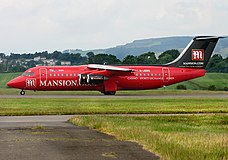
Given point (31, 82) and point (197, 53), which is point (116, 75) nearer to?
point (31, 82)

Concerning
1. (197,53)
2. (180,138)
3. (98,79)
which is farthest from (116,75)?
(180,138)

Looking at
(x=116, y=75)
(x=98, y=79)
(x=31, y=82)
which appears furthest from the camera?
(x=116, y=75)

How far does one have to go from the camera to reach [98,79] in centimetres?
5647

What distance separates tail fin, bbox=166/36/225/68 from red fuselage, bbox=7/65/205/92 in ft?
1.94

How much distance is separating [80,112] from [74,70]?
2622cm

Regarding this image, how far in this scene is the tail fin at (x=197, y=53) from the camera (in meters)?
58.8

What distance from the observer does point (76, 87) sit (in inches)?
2245

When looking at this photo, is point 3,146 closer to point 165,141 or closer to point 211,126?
point 165,141

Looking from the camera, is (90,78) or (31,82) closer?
(90,78)

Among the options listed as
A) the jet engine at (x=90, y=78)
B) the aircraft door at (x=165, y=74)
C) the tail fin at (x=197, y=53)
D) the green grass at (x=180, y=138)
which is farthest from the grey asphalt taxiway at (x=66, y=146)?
the tail fin at (x=197, y=53)

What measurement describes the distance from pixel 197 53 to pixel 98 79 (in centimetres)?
1027

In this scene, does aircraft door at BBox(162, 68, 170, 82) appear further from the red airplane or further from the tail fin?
the tail fin

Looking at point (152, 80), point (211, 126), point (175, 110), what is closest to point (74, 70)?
point (152, 80)

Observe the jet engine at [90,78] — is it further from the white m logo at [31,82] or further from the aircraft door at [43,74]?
the white m logo at [31,82]
